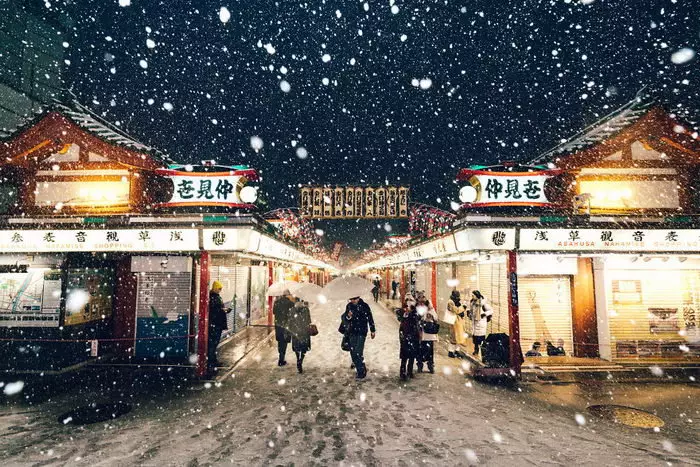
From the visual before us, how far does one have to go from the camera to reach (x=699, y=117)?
11203 millimetres

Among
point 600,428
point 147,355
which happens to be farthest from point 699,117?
point 147,355

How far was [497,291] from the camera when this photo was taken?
41.4ft

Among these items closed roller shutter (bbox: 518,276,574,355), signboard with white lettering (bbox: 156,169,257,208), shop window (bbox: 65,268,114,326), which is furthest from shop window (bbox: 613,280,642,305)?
shop window (bbox: 65,268,114,326)

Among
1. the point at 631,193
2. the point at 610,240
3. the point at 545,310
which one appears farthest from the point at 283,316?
the point at 631,193

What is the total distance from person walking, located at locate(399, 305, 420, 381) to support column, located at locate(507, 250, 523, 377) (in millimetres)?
2769

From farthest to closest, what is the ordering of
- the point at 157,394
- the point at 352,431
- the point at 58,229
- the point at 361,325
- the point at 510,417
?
1. the point at 58,229
2. the point at 361,325
3. the point at 157,394
4. the point at 510,417
5. the point at 352,431

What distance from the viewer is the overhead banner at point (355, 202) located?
26.0 m

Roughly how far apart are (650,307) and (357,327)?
34.6ft

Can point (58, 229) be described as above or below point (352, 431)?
above

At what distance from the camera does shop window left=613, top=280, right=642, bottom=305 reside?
1124cm

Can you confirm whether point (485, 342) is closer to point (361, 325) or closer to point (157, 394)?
point (361, 325)

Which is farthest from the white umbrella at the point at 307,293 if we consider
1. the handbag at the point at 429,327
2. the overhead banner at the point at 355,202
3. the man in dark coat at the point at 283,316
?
the overhead banner at the point at 355,202

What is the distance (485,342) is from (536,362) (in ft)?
8.40

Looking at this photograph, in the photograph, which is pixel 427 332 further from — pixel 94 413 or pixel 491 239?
pixel 94 413
